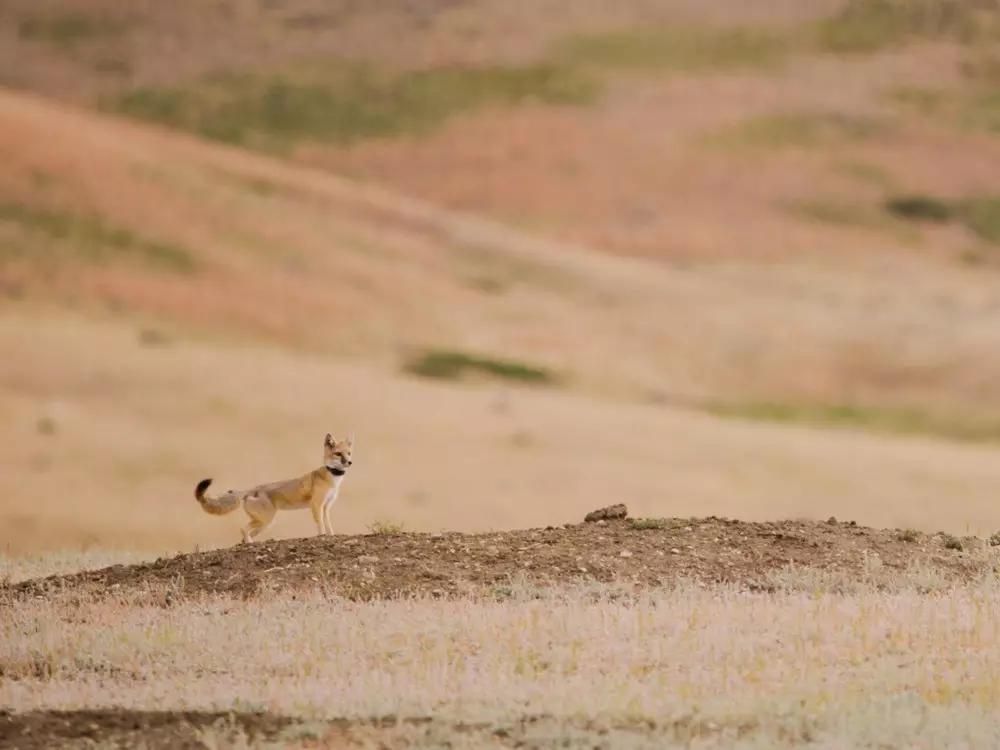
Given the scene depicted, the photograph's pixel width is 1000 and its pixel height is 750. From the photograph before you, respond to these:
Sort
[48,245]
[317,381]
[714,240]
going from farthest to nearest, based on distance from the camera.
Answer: [714,240], [48,245], [317,381]

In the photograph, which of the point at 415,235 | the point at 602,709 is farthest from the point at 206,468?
the point at 415,235

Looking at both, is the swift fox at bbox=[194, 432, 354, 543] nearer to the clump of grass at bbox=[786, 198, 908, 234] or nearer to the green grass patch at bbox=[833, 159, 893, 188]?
the clump of grass at bbox=[786, 198, 908, 234]

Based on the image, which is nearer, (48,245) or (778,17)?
(48,245)

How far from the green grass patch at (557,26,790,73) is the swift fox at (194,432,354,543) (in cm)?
6395

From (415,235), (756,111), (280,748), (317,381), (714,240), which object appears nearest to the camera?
(280,748)

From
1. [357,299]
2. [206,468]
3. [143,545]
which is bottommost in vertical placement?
[143,545]

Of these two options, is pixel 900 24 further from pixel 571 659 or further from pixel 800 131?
pixel 571 659

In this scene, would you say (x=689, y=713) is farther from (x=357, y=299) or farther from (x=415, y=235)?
(x=415, y=235)

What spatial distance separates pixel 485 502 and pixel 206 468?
5.69m

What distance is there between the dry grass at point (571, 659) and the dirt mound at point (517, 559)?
0.47m

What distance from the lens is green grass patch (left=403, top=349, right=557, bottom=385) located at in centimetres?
5106

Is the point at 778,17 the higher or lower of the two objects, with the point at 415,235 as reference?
higher

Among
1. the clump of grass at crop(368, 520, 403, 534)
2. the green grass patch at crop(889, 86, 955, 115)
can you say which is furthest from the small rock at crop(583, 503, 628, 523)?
the green grass patch at crop(889, 86, 955, 115)

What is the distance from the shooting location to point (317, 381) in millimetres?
45375
